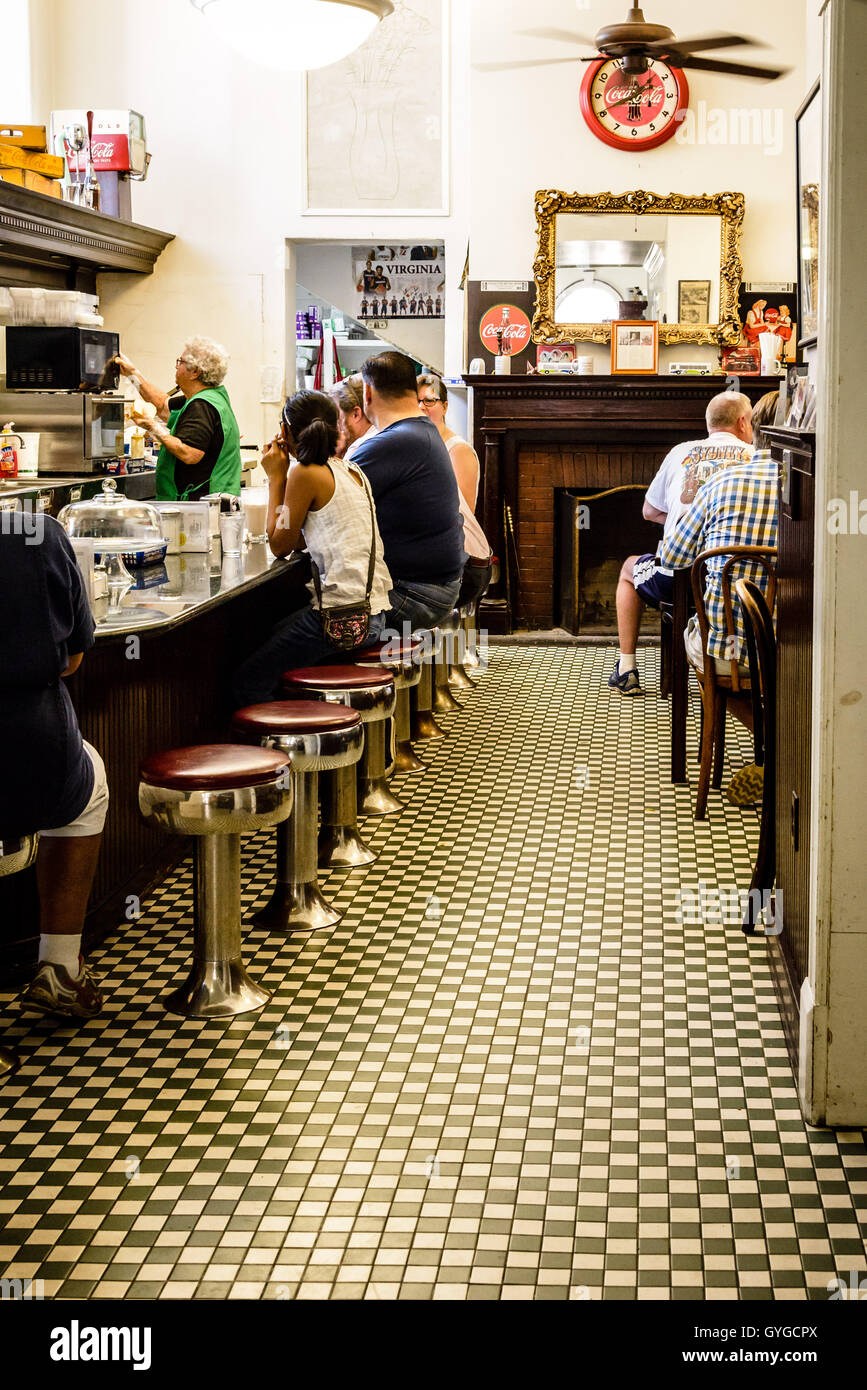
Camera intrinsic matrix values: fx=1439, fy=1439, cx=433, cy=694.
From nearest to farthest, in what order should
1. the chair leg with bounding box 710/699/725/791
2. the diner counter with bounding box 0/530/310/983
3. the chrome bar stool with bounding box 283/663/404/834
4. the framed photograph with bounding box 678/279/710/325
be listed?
the diner counter with bounding box 0/530/310/983 → the chrome bar stool with bounding box 283/663/404/834 → the chair leg with bounding box 710/699/725/791 → the framed photograph with bounding box 678/279/710/325

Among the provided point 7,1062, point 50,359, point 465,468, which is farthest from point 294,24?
point 7,1062

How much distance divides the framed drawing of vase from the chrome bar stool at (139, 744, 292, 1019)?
23.1 ft

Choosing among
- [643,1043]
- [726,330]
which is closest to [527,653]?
[726,330]

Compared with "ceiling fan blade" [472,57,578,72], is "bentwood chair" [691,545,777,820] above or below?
below

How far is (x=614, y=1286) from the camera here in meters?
2.39

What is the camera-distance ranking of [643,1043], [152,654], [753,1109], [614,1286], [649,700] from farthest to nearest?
[649,700] < [152,654] < [643,1043] < [753,1109] < [614,1286]

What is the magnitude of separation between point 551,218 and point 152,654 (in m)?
5.83

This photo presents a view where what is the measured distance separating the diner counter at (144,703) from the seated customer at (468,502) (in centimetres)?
190

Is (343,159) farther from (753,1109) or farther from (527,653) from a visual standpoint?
(753,1109)

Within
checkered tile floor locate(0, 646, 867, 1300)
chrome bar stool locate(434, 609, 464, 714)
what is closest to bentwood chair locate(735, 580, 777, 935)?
checkered tile floor locate(0, 646, 867, 1300)

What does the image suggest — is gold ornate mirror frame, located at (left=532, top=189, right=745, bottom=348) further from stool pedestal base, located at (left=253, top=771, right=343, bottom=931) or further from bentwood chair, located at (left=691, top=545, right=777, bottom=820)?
stool pedestal base, located at (left=253, top=771, right=343, bottom=931)

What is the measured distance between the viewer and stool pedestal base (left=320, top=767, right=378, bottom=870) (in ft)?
15.5

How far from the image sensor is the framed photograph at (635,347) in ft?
30.0

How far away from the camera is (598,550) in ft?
31.1
